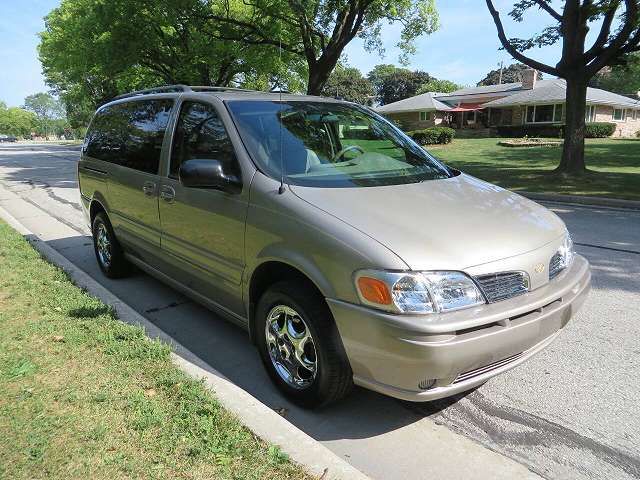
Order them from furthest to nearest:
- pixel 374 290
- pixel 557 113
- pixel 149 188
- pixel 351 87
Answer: pixel 351 87 < pixel 557 113 < pixel 149 188 < pixel 374 290

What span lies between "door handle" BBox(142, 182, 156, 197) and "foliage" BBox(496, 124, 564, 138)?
3590 cm

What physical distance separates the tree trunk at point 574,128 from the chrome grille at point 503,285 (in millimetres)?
12757

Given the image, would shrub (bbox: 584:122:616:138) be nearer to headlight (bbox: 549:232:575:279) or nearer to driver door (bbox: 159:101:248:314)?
headlight (bbox: 549:232:575:279)

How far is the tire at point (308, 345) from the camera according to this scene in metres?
2.85

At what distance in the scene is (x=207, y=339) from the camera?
427 centimetres

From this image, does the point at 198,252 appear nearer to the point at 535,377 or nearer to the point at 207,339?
the point at 207,339

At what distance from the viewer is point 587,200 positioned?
10938 mm

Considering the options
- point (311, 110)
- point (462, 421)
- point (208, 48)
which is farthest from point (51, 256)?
point (208, 48)

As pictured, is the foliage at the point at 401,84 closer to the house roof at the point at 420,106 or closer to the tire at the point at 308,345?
the house roof at the point at 420,106

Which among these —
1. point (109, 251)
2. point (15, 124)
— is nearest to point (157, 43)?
point (109, 251)

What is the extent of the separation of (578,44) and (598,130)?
83.2ft

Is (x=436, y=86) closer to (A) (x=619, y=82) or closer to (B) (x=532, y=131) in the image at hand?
(A) (x=619, y=82)

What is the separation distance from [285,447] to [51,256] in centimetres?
473

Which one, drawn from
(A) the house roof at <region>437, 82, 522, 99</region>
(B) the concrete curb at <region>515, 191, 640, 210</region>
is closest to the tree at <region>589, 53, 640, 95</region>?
(A) the house roof at <region>437, 82, 522, 99</region>
